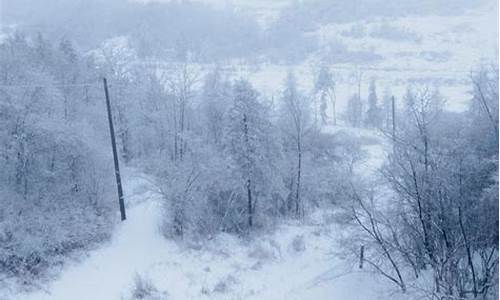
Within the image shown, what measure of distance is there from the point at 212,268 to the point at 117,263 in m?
4.48

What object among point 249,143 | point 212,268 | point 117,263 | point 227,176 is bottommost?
point 212,268

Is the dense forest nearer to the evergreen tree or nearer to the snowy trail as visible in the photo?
the evergreen tree

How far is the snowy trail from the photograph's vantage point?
18.4m

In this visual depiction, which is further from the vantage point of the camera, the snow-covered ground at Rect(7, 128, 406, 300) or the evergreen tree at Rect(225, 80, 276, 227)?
the evergreen tree at Rect(225, 80, 276, 227)

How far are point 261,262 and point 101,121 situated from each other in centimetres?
1689

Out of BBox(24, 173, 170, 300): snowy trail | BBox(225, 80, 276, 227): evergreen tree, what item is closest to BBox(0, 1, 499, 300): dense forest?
BBox(225, 80, 276, 227): evergreen tree

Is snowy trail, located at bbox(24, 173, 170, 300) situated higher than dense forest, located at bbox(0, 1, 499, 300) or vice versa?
dense forest, located at bbox(0, 1, 499, 300)

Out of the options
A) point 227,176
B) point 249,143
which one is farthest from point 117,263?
point 249,143

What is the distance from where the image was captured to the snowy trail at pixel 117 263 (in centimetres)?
1841

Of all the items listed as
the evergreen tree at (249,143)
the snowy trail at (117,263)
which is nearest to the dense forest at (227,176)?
the evergreen tree at (249,143)

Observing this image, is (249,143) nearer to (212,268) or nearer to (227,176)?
(227,176)

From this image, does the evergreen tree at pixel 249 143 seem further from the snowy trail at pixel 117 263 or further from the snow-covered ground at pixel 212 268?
the snowy trail at pixel 117 263

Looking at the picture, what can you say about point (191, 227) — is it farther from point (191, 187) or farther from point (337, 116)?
point (337, 116)

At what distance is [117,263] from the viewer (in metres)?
21.0
